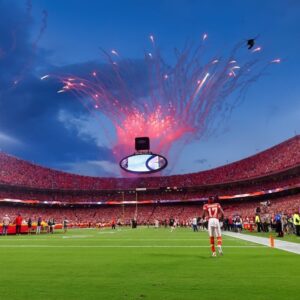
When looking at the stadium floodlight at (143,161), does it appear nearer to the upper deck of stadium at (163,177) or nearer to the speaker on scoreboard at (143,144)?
the speaker on scoreboard at (143,144)

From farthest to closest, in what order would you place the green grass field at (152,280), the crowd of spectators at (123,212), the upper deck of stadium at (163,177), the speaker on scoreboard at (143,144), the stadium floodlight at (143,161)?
the crowd of spectators at (123,212), the upper deck of stadium at (163,177), the speaker on scoreboard at (143,144), the stadium floodlight at (143,161), the green grass field at (152,280)

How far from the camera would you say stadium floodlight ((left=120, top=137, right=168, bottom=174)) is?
6800cm

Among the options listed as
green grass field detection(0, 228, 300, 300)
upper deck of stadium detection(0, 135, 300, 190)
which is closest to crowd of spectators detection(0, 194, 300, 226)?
upper deck of stadium detection(0, 135, 300, 190)

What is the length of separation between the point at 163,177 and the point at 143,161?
29709 millimetres

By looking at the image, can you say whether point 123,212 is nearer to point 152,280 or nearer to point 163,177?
point 163,177

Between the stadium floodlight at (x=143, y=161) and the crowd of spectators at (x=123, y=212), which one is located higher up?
the stadium floodlight at (x=143, y=161)

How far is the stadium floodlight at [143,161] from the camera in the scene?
68.0 m

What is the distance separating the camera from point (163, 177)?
97.5 m

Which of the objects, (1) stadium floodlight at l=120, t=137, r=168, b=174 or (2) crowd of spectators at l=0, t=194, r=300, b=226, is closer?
(1) stadium floodlight at l=120, t=137, r=168, b=174

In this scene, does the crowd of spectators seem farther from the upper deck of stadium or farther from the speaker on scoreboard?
the speaker on scoreboard

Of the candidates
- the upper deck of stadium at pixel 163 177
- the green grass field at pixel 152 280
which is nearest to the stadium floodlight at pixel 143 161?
the upper deck of stadium at pixel 163 177

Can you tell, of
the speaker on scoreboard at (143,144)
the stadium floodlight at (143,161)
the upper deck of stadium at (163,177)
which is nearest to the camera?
the stadium floodlight at (143,161)

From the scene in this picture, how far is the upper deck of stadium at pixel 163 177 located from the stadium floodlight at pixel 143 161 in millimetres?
20512

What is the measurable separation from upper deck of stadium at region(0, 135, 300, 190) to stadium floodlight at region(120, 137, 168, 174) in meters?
20.5
